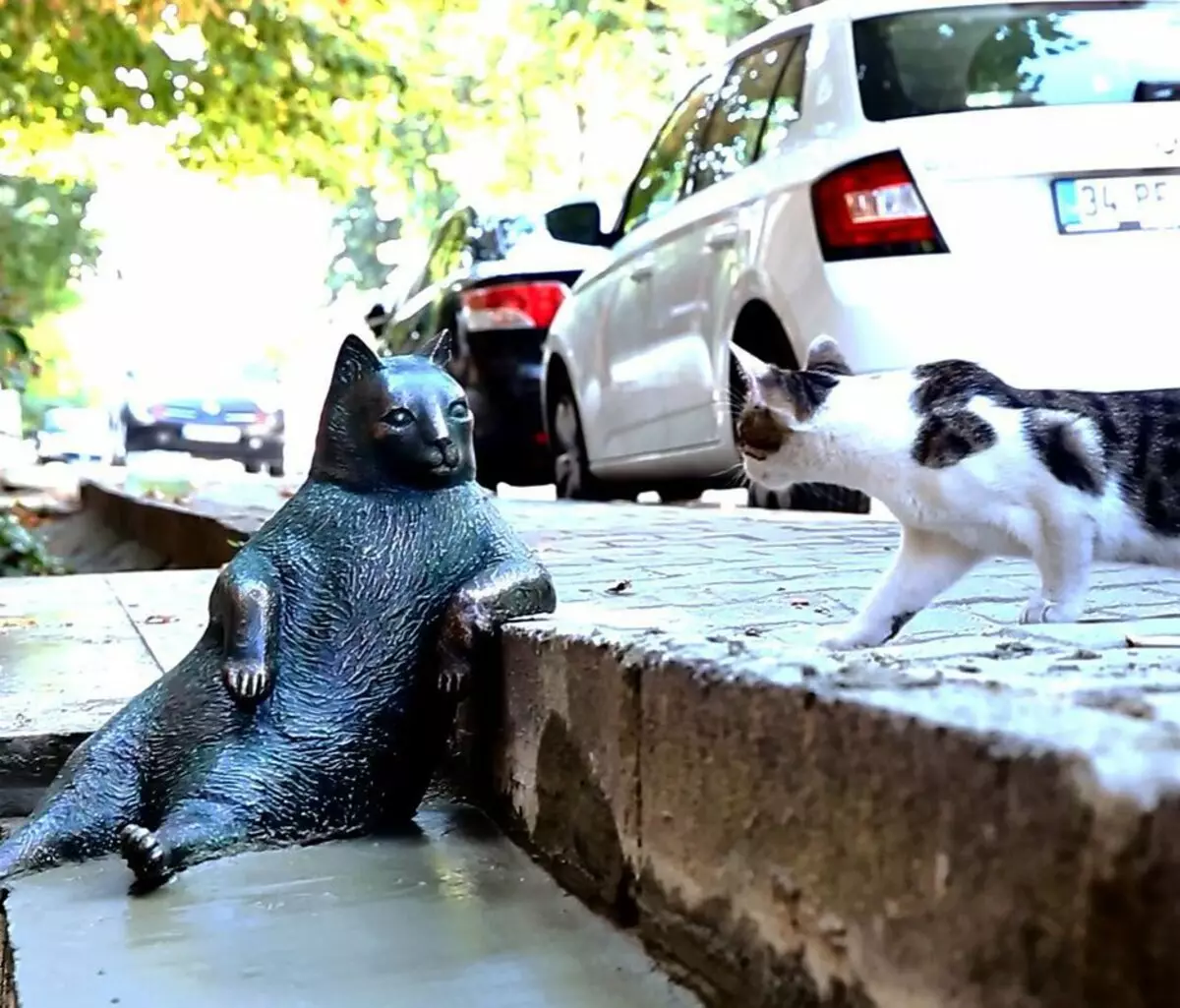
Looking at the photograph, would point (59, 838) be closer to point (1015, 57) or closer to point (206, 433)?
point (1015, 57)

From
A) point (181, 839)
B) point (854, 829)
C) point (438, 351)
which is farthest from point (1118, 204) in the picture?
point (854, 829)

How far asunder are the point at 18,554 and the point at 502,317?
330 centimetres

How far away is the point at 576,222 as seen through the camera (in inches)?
291

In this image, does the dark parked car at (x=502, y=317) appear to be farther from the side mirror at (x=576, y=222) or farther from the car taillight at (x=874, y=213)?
the car taillight at (x=874, y=213)

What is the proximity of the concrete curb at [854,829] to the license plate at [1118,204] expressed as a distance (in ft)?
11.0

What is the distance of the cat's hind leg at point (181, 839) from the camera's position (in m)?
2.09

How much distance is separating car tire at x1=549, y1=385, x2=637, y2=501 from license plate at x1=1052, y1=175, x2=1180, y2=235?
12.5ft

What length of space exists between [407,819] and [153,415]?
72.2 ft

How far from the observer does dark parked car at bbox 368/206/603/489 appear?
9500mm

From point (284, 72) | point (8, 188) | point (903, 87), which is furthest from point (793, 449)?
point (8, 188)

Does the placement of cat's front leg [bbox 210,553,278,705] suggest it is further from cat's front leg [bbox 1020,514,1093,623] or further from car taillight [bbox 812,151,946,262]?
car taillight [bbox 812,151,946,262]

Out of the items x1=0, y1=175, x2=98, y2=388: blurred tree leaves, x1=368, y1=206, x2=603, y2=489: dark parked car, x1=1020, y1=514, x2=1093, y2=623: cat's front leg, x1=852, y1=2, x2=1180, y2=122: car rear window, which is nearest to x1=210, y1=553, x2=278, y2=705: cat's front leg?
x1=1020, y1=514, x2=1093, y2=623: cat's front leg

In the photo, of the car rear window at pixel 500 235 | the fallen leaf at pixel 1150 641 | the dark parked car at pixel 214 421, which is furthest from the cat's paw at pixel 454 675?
the dark parked car at pixel 214 421

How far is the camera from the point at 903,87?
208 inches
